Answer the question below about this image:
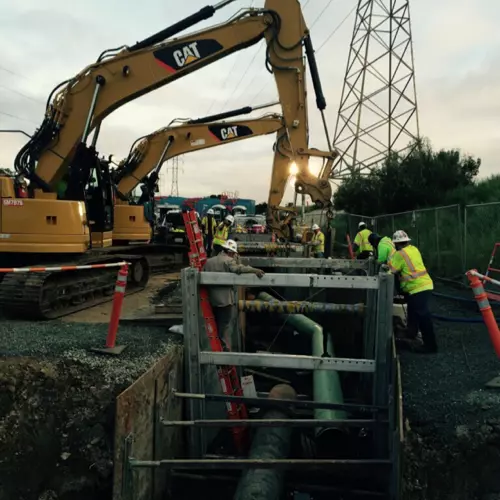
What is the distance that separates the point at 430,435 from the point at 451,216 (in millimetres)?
9329

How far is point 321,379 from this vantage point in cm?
589

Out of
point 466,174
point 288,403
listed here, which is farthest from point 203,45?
point 466,174

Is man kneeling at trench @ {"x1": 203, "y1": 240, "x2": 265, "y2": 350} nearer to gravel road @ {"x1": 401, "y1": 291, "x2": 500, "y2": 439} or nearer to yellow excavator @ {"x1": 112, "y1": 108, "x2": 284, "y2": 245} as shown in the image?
gravel road @ {"x1": 401, "y1": 291, "x2": 500, "y2": 439}

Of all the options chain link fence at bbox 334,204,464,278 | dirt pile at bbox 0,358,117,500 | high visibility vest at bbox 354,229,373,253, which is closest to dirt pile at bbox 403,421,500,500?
dirt pile at bbox 0,358,117,500

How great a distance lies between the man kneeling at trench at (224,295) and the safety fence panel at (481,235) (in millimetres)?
7134

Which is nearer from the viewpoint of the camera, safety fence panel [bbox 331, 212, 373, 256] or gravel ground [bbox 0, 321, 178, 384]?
gravel ground [bbox 0, 321, 178, 384]

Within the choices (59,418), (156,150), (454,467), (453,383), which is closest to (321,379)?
(453,383)

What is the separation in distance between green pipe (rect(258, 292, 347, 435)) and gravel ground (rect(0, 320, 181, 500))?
1997 millimetres

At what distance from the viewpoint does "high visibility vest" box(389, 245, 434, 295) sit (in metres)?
6.73

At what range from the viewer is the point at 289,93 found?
11961mm

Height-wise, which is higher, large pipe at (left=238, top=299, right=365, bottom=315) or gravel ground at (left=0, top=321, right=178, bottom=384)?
large pipe at (left=238, top=299, right=365, bottom=315)

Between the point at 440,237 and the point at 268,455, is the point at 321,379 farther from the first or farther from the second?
the point at 440,237

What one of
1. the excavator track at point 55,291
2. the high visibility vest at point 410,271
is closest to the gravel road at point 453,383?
the high visibility vest at point 410,271

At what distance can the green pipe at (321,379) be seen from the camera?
5.46 m
